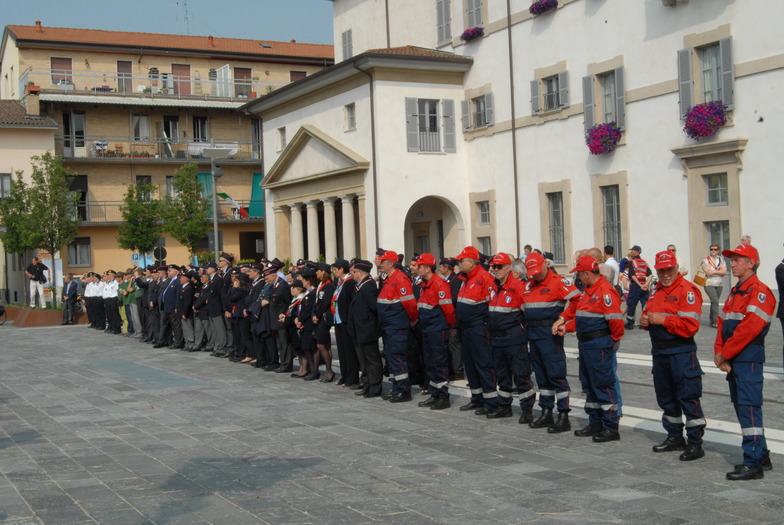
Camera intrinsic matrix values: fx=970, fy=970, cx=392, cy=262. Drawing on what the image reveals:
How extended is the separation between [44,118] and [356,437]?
4328 centimetres

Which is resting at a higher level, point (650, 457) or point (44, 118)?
point (44, 118)

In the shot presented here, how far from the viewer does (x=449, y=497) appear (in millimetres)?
7398

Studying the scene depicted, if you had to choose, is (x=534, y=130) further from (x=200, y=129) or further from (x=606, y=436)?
(x=200, y=129)

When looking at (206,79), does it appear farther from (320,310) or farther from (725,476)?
(725,476)

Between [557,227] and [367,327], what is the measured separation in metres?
18.1

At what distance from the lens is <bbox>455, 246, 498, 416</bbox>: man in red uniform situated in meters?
11.2

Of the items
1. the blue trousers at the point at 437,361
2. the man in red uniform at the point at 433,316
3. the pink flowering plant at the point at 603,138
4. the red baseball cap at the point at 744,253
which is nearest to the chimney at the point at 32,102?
the pink flowering plant at the point at 603,138

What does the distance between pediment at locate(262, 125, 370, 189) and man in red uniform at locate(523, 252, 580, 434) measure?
79.1ft

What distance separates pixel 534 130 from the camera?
3070 centimetres

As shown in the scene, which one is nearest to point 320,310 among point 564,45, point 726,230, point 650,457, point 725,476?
point 650,457

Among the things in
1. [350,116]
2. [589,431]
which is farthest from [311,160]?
[589,431]

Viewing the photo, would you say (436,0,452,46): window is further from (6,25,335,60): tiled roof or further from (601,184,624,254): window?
(6,25,335,60): tiled roof

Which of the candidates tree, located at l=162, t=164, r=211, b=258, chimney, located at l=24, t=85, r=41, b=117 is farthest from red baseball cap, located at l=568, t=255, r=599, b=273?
chimney, located at l=24, t=85, r=41, b=117

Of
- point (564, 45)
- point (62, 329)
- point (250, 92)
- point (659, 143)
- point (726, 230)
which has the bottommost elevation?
point (62, 329)
